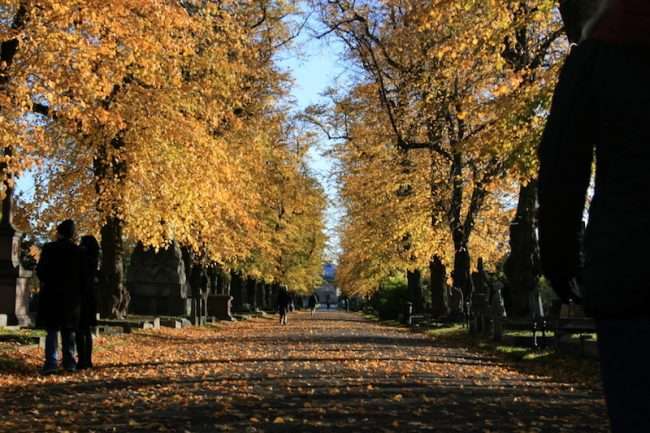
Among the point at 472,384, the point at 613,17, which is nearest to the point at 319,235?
the point at 472,384

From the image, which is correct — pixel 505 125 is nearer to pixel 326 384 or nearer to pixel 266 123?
pixel 326 384

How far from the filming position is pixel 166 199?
65.9 ft

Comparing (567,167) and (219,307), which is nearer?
(567,167)

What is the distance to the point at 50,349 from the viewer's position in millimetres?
11008

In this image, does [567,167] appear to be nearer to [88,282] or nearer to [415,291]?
[88,282]

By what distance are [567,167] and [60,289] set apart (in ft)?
34.0

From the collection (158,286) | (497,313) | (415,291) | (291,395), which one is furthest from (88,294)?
(415,291)

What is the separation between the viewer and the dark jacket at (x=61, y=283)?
10.8 meters

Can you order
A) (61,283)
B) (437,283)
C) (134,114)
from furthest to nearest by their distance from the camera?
(437,283) < (134,114) < (61,283)

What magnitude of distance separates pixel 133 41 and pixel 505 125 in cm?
763

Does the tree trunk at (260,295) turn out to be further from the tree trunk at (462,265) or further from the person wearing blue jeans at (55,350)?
the person wearing blue jeans at (55,350)

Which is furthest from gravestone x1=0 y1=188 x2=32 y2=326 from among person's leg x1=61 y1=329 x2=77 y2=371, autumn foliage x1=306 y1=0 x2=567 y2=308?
autumn foliage x1=306 y1=0 x2=567 y2=308

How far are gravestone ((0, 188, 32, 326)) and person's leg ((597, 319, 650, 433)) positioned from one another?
17.6m

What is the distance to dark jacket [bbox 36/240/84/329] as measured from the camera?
10.8 meters
